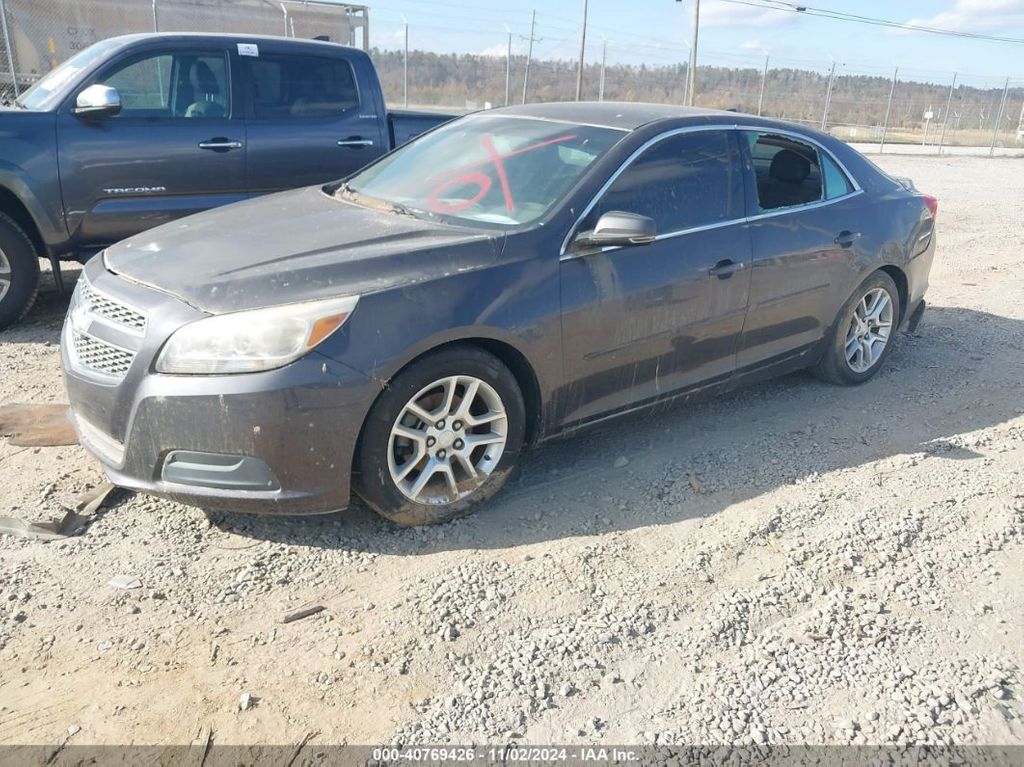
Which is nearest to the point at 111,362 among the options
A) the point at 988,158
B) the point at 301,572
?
the point at 301,572

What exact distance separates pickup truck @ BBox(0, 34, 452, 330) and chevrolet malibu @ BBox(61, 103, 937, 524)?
6.54ft

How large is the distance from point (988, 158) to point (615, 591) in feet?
104

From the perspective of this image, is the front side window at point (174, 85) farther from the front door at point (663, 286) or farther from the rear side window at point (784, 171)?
the rear side window at point (784, 171)

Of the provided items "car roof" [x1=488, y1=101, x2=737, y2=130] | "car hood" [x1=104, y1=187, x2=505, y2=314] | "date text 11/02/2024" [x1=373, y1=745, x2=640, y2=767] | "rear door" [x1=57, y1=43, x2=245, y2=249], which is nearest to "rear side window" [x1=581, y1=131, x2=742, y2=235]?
"car roof" [x1=488, y1=101, x2=737, y2=130]

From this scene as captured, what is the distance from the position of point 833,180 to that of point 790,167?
0.36 metres

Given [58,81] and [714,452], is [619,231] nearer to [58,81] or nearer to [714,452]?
[714,452]

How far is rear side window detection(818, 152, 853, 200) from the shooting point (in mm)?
4965

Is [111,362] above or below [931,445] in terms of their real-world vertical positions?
above

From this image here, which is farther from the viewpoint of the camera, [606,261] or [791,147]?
[791,147]

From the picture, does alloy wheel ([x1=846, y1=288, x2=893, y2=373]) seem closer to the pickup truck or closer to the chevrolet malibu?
the chevrolet malibu

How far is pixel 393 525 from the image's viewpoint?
3.53 metres

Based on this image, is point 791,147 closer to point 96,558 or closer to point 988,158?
point 96,558

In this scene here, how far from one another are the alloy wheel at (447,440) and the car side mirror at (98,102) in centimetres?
382

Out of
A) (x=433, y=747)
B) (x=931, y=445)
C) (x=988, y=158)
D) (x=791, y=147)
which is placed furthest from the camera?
(x=988, y=158)
